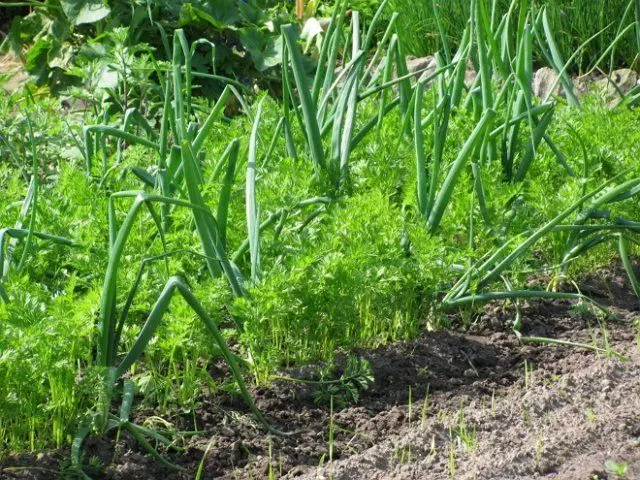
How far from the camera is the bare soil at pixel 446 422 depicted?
2.18m

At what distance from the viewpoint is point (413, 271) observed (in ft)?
8.86

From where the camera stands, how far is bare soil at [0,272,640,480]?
218 centimetres

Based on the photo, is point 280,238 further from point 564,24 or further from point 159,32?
point 564,24

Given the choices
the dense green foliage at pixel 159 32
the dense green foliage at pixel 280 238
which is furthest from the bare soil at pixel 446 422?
the dense green foliage at pixel 159 32

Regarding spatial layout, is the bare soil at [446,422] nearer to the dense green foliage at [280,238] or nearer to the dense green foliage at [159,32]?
the dense green foliage at [280,238]

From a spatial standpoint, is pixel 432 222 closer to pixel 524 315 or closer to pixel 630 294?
pixel 524 315

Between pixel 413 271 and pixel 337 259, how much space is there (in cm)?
25

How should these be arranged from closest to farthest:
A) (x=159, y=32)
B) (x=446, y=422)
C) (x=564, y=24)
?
(x=446, y=422) < (x=159, y=32) < (x=564, y=24)

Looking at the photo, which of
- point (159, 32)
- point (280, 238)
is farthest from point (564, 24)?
point (280, 238)

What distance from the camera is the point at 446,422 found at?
2.38 m

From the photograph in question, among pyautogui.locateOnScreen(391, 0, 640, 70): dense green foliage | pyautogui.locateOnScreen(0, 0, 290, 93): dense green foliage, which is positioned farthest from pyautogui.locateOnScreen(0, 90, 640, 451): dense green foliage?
pyautogui.locateOnScreen(391, 0, 640, 70): dense green foliage

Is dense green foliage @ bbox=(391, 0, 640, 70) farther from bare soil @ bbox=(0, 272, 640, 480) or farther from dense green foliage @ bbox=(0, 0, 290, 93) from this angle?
bare soil @ bbox=(0, 272, 640, 480)

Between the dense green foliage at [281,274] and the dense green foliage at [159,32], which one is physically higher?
the dense green foliage at [159,32]

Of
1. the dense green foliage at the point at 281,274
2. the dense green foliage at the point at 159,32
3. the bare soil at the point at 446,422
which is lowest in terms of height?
the bare soil at the point at 446,422
